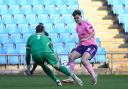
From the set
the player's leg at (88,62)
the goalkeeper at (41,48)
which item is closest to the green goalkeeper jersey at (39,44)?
the goalkeeper at (41,48)

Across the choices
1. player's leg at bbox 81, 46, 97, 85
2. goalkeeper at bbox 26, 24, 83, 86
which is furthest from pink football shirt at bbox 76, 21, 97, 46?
goalkeeper at bbox 26, 24, 83, 86

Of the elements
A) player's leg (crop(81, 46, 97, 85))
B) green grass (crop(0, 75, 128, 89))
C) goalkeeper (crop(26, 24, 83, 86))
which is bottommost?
green grass (crop(0, 75, 128, 89))

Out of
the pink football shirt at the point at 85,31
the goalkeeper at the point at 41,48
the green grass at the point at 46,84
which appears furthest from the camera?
the pink football shirt at the point at 85,31

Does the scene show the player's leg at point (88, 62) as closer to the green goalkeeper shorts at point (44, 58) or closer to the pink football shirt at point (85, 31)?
the pink football shirt at point (85, 31)

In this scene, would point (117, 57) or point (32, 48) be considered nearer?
point (32, 48)

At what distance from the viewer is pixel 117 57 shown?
2278 centimetres

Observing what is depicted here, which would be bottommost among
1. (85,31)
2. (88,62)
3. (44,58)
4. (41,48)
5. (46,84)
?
(46,84)

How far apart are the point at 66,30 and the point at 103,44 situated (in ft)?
6.25

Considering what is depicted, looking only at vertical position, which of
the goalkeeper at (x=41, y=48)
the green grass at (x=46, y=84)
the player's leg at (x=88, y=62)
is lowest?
the green grass at (x=46, y=84)

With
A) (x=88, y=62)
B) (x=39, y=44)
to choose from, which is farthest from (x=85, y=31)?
(x=39, y=44)

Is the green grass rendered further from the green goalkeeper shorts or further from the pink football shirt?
the pink football shirt

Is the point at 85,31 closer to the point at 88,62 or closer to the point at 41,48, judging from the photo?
the point at 88,62

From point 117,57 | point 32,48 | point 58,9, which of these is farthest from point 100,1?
point 32,48

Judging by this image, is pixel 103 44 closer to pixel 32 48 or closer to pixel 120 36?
pixel 120 36
